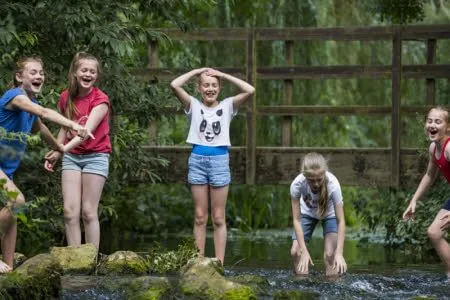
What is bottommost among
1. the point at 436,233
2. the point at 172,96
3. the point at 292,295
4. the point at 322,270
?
the point at 322,270

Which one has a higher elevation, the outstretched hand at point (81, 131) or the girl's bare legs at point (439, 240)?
the outstretched hand at point (81, 131)

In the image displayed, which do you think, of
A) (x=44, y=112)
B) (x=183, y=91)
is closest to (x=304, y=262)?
(x=183, y=91)

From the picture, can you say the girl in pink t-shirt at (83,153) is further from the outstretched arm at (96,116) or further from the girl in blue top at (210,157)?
the girl in blue top at (210,157)

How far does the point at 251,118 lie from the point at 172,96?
1918 mm

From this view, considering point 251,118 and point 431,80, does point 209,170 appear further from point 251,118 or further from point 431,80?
point 431,80

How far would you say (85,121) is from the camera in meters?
8.22

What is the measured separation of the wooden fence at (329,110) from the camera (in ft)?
41.6

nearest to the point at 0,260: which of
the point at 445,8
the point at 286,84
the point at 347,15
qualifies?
the point at 286,84

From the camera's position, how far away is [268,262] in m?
10.5

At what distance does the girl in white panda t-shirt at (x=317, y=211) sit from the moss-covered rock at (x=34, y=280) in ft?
6.61

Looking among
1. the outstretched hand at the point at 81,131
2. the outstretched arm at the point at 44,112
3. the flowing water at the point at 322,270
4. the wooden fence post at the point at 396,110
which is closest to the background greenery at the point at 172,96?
the wooden fence post at the point at 396,110

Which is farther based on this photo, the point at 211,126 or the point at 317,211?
the point at 317,211

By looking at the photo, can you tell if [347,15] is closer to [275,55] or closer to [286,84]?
[275,55]

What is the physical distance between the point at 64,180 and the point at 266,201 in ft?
27.5
